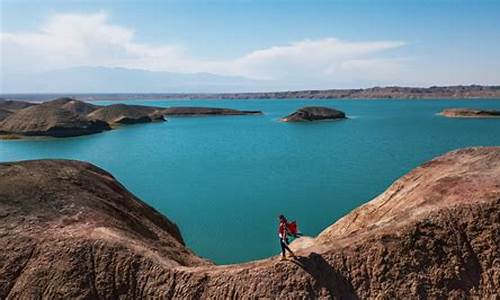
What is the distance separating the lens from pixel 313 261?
25.0 m

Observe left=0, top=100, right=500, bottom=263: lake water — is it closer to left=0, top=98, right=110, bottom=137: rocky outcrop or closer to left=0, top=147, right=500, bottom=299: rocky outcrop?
left=0, top=98, right=110, bottom=137: rocky outcrop

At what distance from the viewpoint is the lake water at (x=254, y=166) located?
5128cm

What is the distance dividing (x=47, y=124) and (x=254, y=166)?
85.5 m

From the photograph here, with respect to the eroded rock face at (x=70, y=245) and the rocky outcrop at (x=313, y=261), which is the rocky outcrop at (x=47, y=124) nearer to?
the eroded rock face at (x=70, y=245)

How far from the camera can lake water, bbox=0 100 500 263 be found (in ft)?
168

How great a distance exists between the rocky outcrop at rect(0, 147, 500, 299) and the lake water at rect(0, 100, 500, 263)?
16.5 metres

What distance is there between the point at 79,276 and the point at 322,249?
503 inches

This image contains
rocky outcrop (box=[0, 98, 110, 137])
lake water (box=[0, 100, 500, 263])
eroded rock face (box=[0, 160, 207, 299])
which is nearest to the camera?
eroded rock face (box=[0, 160, 207, 299])

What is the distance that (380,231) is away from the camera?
25.8 metres

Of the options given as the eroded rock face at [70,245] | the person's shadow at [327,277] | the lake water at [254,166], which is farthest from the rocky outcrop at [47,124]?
the person's shadow at [327,277]

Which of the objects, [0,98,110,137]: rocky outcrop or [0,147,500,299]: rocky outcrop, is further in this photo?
[0,98,110,137]: rocky outcrop

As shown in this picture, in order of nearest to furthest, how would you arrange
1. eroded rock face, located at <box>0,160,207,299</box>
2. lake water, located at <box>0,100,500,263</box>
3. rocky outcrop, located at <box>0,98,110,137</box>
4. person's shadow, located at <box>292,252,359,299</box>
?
person's shadow, located at <box>292,252,359,299</box> < eroded rock face, located at <box>0,160,207,299</box> < lake water, located at <box>0,100,500,263</box> < rocky outcrop, located at <box>0,98,110,137</box>

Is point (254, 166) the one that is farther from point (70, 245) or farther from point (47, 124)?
point (47, 124)

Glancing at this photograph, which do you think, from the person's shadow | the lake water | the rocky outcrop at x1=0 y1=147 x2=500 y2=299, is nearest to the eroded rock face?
the rocky outcrop at x1=0 y1=147 x2=500 y2=299
